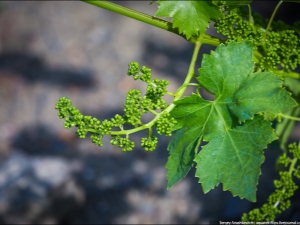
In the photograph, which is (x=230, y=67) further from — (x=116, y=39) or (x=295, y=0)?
(x=116, y=39)

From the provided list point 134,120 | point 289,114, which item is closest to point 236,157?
point 134,120

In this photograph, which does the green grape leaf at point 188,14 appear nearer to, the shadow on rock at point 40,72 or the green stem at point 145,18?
the green stem at point 145,18

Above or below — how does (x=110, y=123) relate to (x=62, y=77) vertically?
above

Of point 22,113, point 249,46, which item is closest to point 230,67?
point 249,46

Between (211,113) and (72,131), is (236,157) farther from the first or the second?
(72,131)

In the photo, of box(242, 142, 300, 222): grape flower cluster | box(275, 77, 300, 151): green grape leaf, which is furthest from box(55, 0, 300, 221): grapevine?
box(275, 77, 300, 151): green grape leaf

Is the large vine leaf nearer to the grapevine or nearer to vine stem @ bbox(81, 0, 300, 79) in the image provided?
the grapevine
